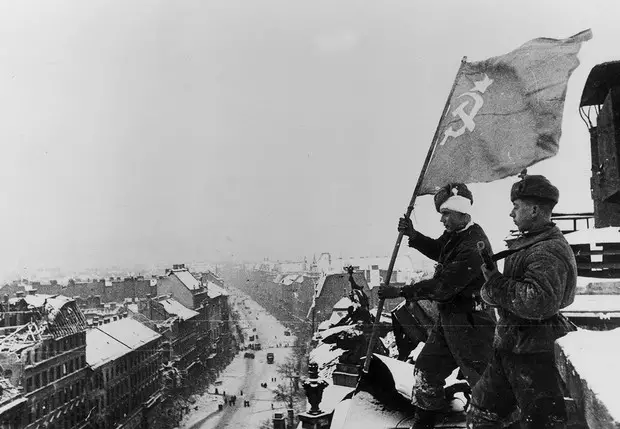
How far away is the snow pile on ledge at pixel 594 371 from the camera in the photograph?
2.17 metres

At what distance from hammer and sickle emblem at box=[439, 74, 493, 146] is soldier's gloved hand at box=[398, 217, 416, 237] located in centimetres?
110

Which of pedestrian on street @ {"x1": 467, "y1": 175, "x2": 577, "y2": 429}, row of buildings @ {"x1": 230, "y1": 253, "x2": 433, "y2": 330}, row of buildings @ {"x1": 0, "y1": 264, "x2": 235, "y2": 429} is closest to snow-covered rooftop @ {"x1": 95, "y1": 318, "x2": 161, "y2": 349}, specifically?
row of buildings @ {"x1": 0, "y1": 264, "x2": 235, "y2": 429}

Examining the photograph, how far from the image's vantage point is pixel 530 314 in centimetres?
314

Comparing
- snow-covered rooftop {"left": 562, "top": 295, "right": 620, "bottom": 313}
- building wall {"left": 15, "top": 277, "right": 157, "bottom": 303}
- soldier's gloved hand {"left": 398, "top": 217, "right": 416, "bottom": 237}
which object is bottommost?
building wall {"left": 15, "top": 277, "right": 157, "bottom": 303}

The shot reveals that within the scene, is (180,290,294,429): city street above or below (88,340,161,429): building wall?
below

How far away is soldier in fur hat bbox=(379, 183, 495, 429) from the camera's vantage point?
421 centimetres

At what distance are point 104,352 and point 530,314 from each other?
40.0 meters

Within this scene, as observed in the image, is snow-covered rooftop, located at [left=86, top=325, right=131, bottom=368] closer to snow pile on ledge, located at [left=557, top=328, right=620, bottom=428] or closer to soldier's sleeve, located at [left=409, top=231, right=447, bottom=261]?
soldier's sleeve, located at [left=409, top=231, right=447, bottom=261]

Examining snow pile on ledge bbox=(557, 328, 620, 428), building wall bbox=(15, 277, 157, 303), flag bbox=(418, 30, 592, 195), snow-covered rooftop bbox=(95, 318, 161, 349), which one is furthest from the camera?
building wall bbox=(15, 277, 157, 303)

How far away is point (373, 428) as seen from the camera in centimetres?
462

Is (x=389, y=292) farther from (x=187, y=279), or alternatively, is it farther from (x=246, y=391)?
(x=187, y=279)

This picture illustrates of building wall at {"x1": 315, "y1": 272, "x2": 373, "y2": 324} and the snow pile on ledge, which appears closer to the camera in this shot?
the snow pile on ledge

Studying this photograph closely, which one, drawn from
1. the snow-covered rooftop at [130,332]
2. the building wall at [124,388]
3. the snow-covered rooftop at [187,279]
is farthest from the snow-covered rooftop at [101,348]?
the snow-covered rooftop at [187,279]

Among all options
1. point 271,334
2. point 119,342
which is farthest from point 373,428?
point 271,334
